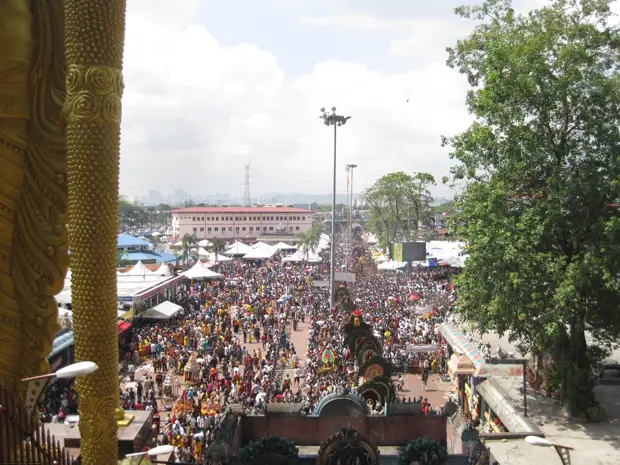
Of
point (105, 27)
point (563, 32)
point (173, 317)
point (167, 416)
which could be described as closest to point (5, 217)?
point (105, 27)

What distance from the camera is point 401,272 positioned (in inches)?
1633

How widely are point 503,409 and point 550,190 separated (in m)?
5.30

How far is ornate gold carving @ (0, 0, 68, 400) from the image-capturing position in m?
5.14

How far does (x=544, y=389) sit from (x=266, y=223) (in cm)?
8283

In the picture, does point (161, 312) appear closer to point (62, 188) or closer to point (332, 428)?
point (332, 428)

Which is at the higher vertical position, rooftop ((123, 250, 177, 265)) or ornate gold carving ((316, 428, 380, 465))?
rooftop ((123, 250, 177, 265))

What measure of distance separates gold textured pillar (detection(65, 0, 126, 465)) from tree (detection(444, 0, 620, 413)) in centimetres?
887

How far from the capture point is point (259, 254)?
5194 cm

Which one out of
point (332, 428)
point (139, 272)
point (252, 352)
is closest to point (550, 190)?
point (332, 428)

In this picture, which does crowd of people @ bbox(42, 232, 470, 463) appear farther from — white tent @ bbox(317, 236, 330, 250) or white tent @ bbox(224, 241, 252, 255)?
white tent @ bbox(317, 236, 330, 250)

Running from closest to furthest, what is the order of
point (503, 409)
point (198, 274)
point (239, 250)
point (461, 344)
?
1. point (503, 409)
2. point (461, 344)
3. point (198, 274)
4. point (239, 250)

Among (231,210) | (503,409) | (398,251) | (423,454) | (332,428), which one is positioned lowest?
(332,428)

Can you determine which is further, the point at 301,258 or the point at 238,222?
the point at 238,222

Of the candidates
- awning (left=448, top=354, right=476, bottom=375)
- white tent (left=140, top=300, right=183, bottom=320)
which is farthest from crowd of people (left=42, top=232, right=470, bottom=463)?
awning (left=448, top=354, right=476, bottom=375)
